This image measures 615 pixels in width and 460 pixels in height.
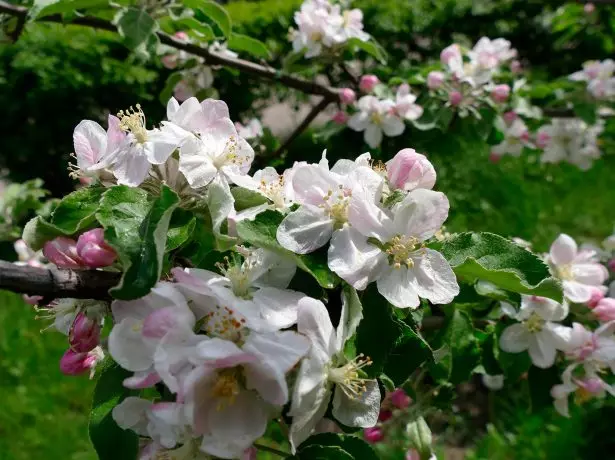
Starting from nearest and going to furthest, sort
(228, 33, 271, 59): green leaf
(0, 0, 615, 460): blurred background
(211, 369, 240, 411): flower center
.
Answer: (211, 369, 240, 411): flower center → (228, 33, 271, 59): green leaf → (0, 0, 615, 460): blurred background

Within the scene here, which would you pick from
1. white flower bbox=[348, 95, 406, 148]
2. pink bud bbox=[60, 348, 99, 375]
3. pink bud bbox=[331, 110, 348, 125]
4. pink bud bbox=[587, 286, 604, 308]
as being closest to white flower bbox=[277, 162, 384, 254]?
pink bud bbox=[60, 348, 99, 375]

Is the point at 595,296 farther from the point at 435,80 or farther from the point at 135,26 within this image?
the point at 135,26

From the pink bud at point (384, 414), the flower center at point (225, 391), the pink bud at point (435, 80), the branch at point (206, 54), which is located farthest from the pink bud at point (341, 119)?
the flower center at point (225, 391)

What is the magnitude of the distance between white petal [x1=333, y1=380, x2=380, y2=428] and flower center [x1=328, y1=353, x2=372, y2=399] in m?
0.01

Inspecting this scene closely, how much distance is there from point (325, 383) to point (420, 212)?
0.29 metres

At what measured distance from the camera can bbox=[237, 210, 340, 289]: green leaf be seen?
0.88 meters

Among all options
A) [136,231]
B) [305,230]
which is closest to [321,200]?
[305,230]

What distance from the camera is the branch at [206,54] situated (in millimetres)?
1852

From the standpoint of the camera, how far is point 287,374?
793 millimetres

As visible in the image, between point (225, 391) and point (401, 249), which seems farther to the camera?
point (401, 249)

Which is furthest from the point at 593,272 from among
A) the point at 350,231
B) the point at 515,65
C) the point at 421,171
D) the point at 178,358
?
the point at 515,65

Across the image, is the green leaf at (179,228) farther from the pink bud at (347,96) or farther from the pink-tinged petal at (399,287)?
the pink bud at (347,96)

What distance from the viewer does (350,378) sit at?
0.85m

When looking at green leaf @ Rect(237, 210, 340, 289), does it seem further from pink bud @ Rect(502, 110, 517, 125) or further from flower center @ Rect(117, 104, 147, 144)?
pink bud @ Rect(502, 110, 517, 125)
